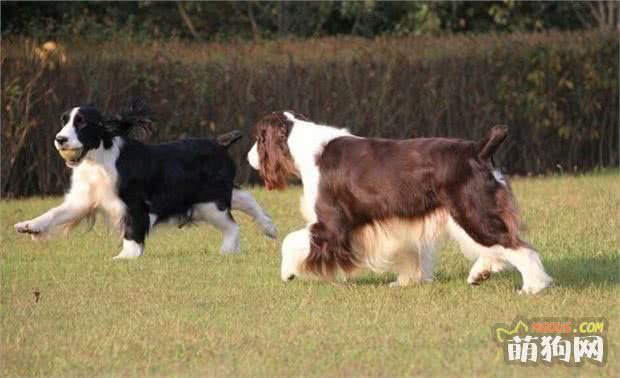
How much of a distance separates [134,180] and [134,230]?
40cm

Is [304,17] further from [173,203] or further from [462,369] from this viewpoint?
[462,369]

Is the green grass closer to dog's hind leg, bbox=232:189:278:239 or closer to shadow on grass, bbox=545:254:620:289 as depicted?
shadow on grass, bbox=545:254:620:289

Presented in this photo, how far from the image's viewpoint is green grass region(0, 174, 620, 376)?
699 centimetres

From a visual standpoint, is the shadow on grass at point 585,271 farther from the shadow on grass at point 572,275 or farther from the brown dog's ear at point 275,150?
the brown dog's ear at point 275,150

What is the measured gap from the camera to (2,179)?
1753 cm

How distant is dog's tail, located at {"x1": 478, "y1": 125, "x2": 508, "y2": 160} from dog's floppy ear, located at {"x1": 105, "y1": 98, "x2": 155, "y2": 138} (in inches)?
145

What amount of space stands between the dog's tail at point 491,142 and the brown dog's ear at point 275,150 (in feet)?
4.73

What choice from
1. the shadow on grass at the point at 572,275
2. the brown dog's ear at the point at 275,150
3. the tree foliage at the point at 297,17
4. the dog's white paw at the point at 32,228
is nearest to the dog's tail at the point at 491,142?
the shadow on grass at the point at 572,275

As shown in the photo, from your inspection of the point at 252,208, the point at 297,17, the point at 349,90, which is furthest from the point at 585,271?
the point at 297,17

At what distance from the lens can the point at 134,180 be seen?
10906mm

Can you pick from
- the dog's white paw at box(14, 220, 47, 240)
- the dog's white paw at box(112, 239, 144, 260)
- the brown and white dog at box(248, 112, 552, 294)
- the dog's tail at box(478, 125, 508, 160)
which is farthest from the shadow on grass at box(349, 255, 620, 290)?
the dog's white paw at box(14, 220, 47, 240)

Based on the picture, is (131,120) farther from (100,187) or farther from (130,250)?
(130,250)

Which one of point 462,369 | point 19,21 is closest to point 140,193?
point 462,369

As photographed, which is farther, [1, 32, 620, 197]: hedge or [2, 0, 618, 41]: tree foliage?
[2, 0, 618, 41]: tree foliage
